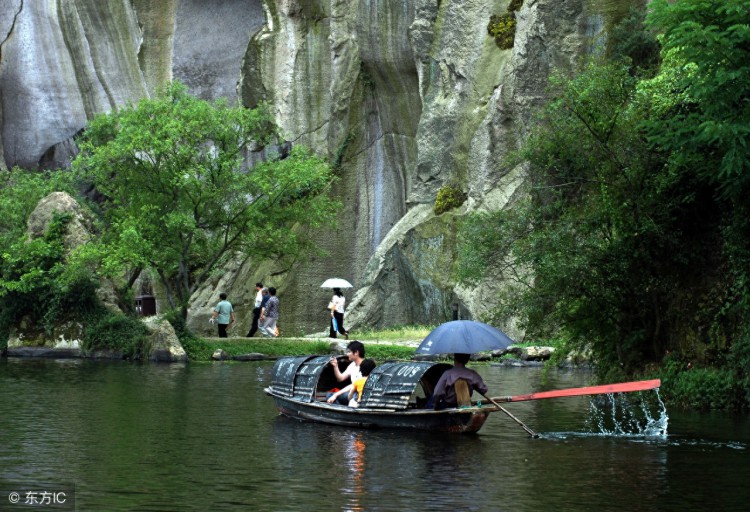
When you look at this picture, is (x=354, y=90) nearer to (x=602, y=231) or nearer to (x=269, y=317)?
(x=269, y=317)

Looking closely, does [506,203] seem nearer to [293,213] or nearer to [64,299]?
[293,213]

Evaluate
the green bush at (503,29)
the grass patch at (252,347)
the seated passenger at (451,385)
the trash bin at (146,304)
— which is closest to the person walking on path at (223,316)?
the grass patch at (252,347)

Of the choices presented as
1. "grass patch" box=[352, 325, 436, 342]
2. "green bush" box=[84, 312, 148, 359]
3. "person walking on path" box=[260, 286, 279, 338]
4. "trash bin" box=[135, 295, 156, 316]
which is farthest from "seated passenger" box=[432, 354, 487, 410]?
"trash bin" box=[135, 295, 156, 316]

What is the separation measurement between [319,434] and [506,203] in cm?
2274

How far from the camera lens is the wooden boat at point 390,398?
2027cm

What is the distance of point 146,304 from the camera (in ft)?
200

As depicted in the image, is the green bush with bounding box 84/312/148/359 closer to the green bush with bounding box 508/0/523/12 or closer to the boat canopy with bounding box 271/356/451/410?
the boat canopy with bounding box 271/356/451/410

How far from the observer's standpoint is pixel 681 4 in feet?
67.8

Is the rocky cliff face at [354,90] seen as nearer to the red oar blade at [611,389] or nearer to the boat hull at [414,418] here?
the boat hull at [414,418]

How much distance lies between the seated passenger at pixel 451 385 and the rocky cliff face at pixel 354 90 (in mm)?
21573

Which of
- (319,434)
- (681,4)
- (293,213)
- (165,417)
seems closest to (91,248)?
(293,213)

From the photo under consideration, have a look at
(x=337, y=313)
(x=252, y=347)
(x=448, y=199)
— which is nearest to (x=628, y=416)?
(x=252, y=347)

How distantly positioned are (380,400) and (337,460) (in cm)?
315

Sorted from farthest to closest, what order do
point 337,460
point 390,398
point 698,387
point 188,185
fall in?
1. point 188,185
2. point 698,387
3. point 390,398
4. point 337,460
